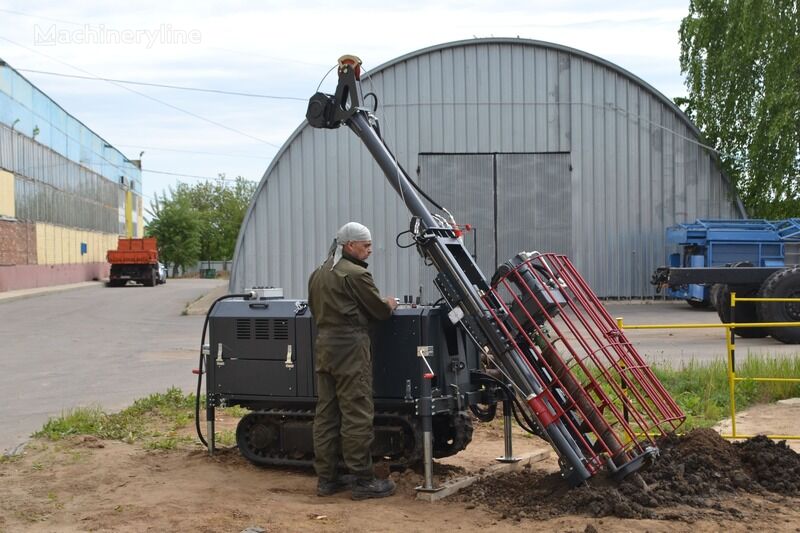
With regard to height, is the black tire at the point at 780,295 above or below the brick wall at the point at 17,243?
below

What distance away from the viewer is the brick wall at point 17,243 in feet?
141

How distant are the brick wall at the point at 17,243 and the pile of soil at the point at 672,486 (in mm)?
38888

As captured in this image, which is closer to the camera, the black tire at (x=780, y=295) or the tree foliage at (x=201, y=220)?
the black tire at (x=780, y=295)

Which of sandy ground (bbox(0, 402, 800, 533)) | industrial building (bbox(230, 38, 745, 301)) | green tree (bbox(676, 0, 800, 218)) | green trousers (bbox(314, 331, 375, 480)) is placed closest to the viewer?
sandy ground (bbox(0, 402, 800, 533))

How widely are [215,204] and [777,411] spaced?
97080 millimetres

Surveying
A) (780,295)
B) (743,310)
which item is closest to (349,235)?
(780,295)

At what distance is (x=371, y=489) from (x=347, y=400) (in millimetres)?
695

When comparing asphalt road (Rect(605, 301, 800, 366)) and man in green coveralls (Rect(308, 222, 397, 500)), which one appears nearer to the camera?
man in green coveralls (Rect(308, 222, 397, 500))

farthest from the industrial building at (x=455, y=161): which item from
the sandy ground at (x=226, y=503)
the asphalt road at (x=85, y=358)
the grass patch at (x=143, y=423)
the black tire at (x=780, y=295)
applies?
the sandy ground at (x=226, y=503)

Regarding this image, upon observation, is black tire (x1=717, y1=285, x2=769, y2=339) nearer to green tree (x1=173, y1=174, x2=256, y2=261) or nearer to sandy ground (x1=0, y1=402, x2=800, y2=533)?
sandy ground (x1=0, y1=402, x2=800, y2=533)

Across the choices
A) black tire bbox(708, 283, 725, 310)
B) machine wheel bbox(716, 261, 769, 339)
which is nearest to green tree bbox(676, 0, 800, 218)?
black tire bbox(708, 283, 725, 310)

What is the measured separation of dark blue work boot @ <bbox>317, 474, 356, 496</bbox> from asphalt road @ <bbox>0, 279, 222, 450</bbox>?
12.3 ft

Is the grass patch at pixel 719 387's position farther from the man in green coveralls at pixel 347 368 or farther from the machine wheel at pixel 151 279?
the machine wheel at pixel 151 279

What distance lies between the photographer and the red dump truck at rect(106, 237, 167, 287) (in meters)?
52.3
